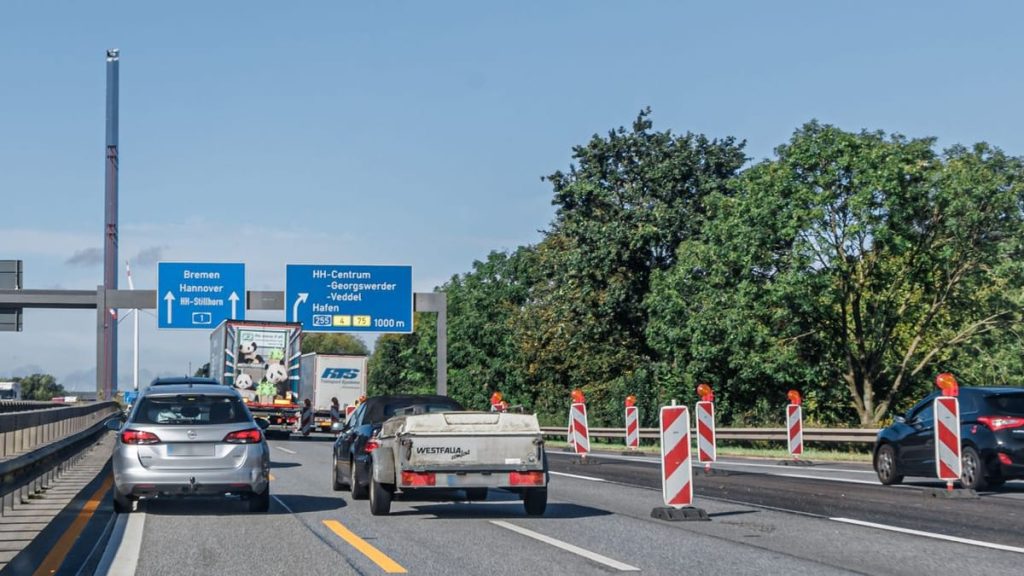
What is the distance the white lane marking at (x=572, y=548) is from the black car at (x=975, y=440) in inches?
280

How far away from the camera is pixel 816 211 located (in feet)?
138

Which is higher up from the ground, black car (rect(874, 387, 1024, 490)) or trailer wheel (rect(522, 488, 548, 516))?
black car (rect(874, 387, 1024, 490))

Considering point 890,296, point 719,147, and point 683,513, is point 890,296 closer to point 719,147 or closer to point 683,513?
point 719,147

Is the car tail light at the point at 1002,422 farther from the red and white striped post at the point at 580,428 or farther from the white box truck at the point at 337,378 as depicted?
the white box truck at the point at 337,378

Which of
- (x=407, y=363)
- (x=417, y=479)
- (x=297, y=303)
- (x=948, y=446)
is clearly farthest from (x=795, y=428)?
(x=407, y=363)

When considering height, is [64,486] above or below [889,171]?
below

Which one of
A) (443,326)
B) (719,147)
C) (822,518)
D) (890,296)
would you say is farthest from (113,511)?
(719,147)

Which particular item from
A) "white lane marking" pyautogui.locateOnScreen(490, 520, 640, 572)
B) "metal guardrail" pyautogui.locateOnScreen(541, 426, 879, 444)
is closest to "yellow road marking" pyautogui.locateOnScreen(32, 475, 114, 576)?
"white lane marking" pyautogui.locateOnScreen(490, 520, 640, 572)

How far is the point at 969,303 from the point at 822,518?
34.5 m

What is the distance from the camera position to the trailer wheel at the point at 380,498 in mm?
13969

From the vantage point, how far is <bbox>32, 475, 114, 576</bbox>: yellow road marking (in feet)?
32.1

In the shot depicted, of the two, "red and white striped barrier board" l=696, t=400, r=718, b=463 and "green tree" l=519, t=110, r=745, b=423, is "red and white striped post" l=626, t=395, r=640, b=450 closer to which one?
"red and white striped barrier board" l=696, t=400, r=718, b=463

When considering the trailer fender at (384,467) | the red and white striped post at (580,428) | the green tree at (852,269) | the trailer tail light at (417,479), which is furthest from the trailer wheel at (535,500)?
the green tree at (852,269)

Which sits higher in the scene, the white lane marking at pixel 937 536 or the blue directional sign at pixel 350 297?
the blue directional sign at pixel 350 297
